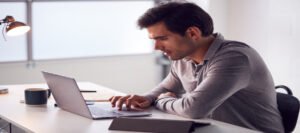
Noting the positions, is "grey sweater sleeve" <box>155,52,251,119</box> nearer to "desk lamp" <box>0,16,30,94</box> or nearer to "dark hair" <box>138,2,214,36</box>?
"dark hair" <box>138,2,214,36</box>

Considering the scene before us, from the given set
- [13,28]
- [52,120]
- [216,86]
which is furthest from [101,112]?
[13,28]

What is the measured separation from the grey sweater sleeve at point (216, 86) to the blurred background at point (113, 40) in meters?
2.13

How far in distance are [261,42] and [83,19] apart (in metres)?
1.68

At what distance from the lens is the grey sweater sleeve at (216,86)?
7.45ft

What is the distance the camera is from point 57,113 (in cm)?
243

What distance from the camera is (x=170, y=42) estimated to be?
2.45 meters

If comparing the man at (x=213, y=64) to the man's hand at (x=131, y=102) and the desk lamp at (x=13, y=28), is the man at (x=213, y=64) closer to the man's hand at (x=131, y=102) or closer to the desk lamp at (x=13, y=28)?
the man's hand at (x=131, y=102)

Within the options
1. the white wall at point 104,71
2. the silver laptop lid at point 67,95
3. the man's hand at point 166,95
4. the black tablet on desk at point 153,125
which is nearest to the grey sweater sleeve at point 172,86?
the man's hand at point 166,95

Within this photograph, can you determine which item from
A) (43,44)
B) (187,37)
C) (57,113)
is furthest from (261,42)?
(57,113)

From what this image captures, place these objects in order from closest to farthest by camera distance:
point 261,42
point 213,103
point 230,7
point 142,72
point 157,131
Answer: point 157,131
point 213,103
point 261,42
point 230,7
point 142,72

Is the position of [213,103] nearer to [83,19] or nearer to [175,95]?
[175,95]

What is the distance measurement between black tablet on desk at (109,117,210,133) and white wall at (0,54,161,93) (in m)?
2.83

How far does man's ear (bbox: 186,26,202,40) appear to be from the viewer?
244 centimetres

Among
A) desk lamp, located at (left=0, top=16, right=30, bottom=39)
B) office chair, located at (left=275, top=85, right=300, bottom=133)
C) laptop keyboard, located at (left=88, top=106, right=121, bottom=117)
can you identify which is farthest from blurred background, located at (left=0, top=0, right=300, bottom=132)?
laptop keyboard, located at (left=88, top=106, right=121, bottom=117)
